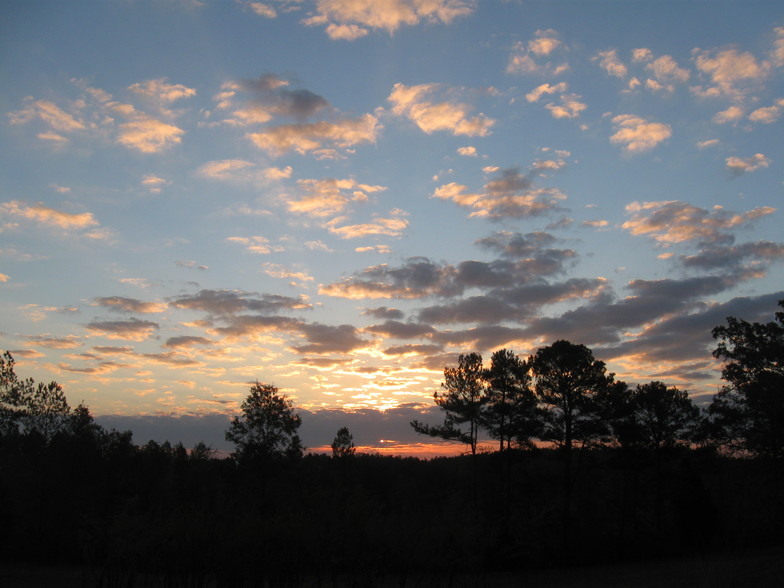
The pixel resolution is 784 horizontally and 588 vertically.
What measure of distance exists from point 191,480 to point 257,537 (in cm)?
4267

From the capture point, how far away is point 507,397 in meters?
40.9

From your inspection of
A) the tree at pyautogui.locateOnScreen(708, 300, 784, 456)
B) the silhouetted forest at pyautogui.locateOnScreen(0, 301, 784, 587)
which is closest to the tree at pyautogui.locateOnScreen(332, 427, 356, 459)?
the silhouetted forest at pyautogui.locateOnScreen(0, 301, 784, 587)

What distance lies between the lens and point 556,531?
1662 inches

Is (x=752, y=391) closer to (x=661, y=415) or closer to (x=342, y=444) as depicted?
(x=661, y=415)

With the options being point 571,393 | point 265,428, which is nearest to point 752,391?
point 571,393

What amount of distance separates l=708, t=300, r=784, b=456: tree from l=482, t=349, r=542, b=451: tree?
11863mm

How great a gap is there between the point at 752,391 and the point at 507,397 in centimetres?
1565

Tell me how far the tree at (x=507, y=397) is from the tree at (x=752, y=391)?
11.9m

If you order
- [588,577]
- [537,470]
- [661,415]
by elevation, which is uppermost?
[661,415]

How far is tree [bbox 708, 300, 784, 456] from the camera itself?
30.2m

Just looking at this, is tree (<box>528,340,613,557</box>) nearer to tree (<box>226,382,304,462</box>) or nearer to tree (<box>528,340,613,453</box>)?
tree (<box>528,340,613,453</box>)

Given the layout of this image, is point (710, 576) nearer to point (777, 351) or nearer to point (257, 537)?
point (257, 537)

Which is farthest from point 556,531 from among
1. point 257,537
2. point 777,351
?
point 257,537

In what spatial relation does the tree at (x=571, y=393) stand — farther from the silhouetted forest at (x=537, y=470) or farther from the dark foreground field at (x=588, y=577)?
the dark foreground field at (x=588, y=577)
